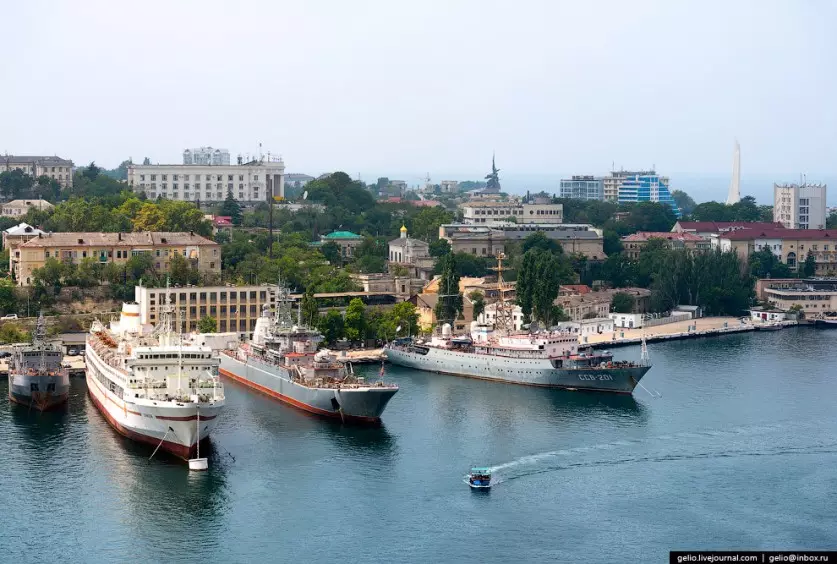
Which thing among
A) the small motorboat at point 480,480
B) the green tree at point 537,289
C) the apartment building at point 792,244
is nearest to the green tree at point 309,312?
the green tree at point 537,289

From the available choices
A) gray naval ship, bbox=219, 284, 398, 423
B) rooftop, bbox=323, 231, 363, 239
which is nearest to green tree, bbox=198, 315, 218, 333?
gray naval ship, bbox=219, 284, 398, 423

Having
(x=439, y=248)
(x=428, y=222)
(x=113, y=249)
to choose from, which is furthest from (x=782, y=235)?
(x=113, y=249)

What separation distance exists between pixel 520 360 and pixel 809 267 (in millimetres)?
39123

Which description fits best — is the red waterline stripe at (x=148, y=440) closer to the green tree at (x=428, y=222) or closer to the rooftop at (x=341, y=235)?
the rooftop at (x=341, y=235)

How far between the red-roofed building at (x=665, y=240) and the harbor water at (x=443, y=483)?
130 feet

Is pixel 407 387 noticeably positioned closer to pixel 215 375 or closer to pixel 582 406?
pixel 582 406

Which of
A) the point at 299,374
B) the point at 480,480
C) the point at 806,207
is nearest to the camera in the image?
the point at 480,480

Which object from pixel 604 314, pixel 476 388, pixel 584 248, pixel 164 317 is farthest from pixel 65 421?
pixel 584 248

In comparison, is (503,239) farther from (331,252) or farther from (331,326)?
(331,326)

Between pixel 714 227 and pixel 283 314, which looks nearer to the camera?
pixel 283 314

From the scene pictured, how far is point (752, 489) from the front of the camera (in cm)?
3353

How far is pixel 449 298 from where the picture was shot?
60750 mm

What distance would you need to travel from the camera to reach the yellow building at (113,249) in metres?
62.1

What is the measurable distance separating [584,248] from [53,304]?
3545 cm
